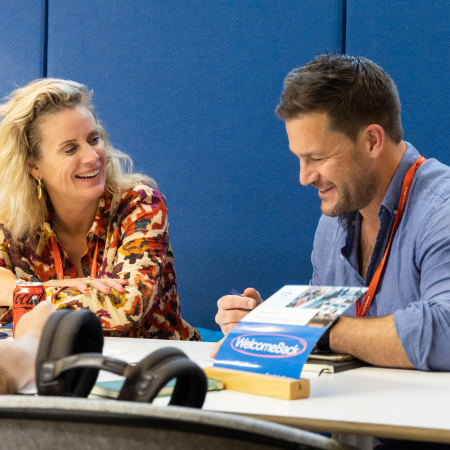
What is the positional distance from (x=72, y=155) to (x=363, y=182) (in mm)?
1020

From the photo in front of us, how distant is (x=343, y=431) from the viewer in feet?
2.05

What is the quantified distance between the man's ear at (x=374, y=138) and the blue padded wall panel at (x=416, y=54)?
966 millimetres

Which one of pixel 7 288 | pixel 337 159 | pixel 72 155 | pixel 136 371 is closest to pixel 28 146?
pixel 72 155

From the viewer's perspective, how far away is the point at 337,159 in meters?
1.45

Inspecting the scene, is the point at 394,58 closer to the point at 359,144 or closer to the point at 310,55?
the point at 310,55

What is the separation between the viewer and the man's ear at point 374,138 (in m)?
1.45

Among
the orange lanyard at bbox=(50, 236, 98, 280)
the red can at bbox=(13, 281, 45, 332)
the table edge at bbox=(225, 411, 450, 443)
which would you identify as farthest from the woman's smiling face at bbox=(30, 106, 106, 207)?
the table edge at bbox=(225, 411, 450, 443)

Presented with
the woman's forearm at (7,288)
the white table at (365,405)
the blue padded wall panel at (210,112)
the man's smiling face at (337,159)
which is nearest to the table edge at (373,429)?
the white table at (365,405)

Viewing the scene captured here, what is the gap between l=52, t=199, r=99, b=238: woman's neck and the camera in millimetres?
1977

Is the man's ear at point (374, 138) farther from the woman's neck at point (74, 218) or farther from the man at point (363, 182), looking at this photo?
the woman's neck at point (74, 218)

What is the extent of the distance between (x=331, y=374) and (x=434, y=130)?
1.67 metres

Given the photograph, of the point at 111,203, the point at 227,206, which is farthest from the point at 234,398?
the point at 227,206

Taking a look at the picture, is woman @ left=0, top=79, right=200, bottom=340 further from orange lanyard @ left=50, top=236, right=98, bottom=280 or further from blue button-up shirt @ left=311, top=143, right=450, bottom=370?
blue button-up shirt @ left=311, top=143, right=450, bottom=370

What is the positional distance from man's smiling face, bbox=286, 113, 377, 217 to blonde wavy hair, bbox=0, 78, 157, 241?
0.75 metres
